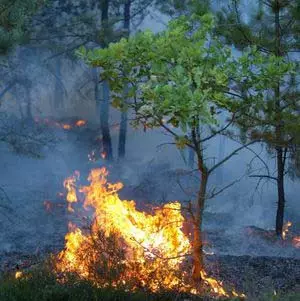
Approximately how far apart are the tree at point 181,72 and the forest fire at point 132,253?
138 cm

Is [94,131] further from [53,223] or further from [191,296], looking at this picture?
[191,296]

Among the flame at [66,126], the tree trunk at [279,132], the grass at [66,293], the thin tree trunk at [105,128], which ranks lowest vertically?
the grass at [66,293]

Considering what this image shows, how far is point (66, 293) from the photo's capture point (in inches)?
187

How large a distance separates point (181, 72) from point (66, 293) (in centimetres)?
238

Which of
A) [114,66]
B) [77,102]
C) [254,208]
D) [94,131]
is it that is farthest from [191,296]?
A: [77,102]

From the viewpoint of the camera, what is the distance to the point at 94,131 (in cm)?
2200

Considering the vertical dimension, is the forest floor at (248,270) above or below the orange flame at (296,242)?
below

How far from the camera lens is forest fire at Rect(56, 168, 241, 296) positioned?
18.5ft

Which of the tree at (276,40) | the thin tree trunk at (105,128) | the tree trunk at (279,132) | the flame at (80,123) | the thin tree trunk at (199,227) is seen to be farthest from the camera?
the flame at (80,123)

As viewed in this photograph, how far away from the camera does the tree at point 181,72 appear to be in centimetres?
464

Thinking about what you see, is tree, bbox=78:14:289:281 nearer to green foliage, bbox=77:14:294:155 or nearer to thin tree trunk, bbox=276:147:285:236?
green foliage, bbox=77:14:294:155

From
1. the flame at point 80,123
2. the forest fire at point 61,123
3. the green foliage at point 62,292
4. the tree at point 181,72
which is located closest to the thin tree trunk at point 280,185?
the tree at point 181,72

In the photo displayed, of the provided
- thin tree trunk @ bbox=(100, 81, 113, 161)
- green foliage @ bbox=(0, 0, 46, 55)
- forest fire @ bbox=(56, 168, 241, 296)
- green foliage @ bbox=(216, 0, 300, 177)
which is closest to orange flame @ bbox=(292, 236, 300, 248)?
green foliage @ bbox=(216, 0, 300, 177)

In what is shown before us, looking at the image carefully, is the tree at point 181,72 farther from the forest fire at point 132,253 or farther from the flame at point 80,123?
the flame at point 80,123
